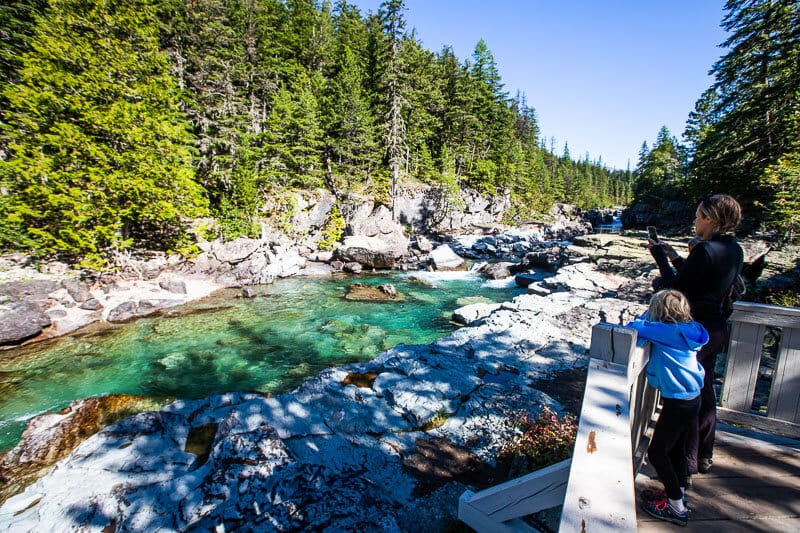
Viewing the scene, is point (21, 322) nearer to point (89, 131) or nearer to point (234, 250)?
point (89, 131)

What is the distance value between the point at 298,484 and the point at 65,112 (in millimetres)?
14973

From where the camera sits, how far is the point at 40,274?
10.5m

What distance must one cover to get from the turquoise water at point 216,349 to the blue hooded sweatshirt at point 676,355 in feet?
19.7

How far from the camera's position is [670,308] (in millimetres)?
2105

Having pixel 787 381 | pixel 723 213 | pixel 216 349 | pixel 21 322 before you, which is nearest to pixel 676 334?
pixel 723 213

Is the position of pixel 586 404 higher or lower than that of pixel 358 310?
higher

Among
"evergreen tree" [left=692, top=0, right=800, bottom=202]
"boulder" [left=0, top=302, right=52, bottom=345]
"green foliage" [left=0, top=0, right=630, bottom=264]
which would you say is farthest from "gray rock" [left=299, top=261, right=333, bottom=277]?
"evergreen tree" [left=692, top=0, right=800, bottom=202]

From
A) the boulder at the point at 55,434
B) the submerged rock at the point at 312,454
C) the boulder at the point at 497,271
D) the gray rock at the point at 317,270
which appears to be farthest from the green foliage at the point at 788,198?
the boulder at the point at 55,434

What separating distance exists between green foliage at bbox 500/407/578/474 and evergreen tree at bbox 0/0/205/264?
14.5 meters

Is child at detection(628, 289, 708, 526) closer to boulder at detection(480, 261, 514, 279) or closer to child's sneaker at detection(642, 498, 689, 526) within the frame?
child's sneaker at detection(642, 498, 689, 526)

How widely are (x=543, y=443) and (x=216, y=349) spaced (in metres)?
7.86

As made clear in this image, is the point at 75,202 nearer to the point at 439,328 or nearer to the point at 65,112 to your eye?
the point at 65,112

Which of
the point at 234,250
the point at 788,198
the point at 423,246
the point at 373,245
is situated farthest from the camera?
the point at 423,246

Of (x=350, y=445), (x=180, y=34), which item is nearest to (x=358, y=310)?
(x=350, y=445)
